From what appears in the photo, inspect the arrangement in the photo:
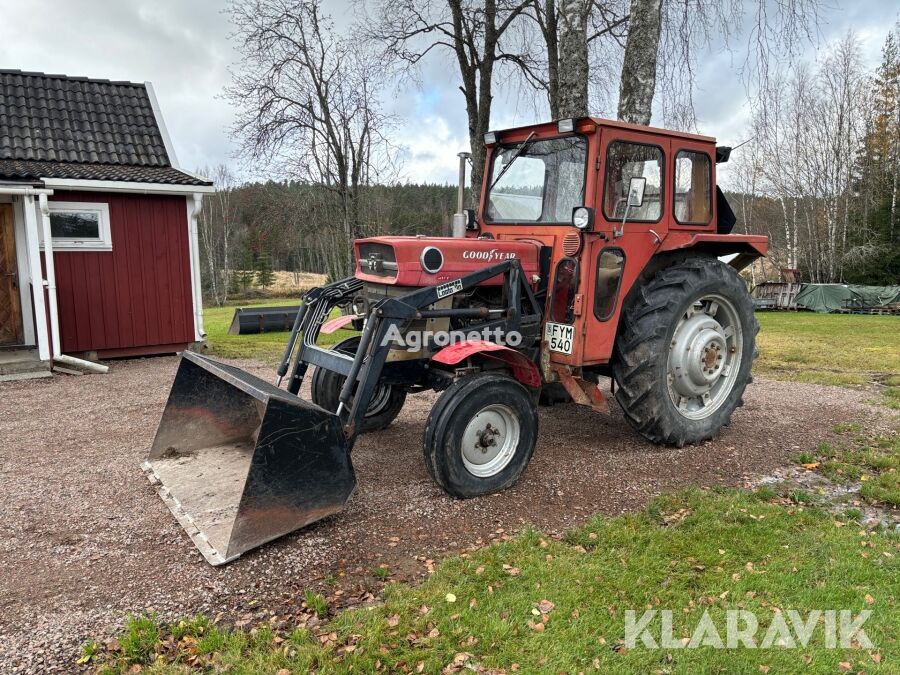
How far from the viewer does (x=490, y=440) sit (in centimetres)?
411

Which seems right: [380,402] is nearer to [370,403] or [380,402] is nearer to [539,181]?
[370,403]

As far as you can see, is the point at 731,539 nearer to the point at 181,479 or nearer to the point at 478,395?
the point at 478,395

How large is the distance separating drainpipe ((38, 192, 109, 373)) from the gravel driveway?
6.47 feet

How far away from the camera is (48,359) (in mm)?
8312

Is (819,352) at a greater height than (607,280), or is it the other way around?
(607,280)

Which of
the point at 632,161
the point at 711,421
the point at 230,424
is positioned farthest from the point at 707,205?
the point at 230,424

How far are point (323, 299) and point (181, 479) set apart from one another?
1579 mm

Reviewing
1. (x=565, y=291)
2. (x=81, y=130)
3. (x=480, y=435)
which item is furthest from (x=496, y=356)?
(x=81, y=130)

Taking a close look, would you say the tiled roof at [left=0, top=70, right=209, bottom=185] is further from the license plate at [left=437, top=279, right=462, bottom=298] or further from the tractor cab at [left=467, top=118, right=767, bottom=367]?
the license plate at [left=437, top=279, right=462, bottom=298]

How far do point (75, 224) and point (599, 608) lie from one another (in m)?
9.11

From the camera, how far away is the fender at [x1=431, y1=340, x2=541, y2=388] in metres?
3.92

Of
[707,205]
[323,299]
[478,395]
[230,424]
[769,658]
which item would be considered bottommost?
[769,658]

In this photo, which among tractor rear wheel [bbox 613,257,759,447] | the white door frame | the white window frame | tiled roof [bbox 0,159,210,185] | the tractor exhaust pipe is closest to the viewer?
tractor rear wheel [bbox 613,257,759,447]

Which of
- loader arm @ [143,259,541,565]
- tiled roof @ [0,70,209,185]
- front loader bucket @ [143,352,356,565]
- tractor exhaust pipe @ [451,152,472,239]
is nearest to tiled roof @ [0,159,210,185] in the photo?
tiled roof @ [0,70,209,185]
